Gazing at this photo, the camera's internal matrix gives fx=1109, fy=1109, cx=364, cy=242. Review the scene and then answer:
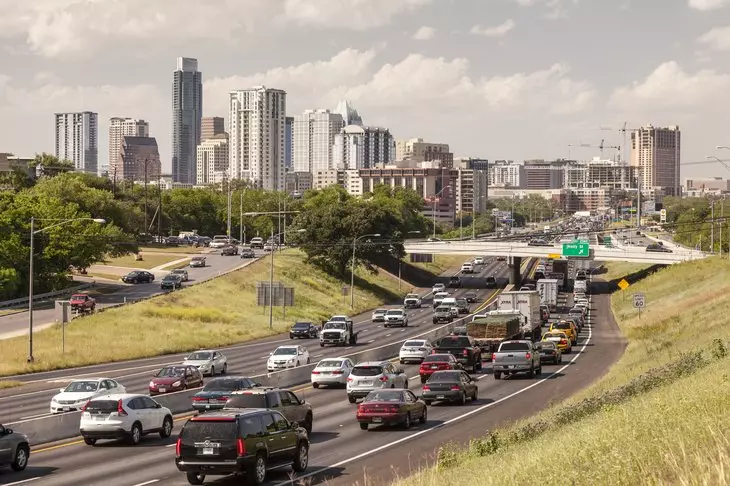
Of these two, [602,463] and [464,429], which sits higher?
[602,463]

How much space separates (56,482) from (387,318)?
71.3m

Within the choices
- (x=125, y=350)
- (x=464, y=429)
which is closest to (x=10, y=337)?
(x=125, y=350)

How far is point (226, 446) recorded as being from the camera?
22.9m

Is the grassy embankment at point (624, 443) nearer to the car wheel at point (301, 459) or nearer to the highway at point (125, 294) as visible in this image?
the car wheel at point (301, 459)

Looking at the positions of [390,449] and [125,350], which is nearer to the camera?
[390,449]

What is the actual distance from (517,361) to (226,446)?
3108 cm

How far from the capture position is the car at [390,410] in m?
34.1

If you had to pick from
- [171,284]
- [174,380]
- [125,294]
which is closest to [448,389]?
[174,380]

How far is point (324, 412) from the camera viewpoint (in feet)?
131

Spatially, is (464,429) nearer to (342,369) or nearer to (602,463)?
(342,369)

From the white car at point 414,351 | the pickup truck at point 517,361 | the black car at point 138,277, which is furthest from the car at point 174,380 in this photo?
the black car at point 138,277

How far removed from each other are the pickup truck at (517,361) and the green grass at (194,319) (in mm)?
25123

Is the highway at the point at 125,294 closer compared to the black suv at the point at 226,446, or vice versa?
the black suv at the point at 226,446

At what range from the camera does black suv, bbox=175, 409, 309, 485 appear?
2291cm
